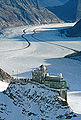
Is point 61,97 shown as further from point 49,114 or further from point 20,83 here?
point 20,83

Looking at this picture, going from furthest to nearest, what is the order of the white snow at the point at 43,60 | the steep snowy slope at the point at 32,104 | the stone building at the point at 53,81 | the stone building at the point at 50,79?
the white snow at the point at 43,60
the stone building at the point at 50,79
the stone building at the point at 53,81
the steep snowy slope at the point at 32,104

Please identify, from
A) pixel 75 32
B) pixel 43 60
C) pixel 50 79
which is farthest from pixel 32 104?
pixel 75 32

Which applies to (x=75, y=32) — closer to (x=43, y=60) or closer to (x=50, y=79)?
(x=43, y=60)

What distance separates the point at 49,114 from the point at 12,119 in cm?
306

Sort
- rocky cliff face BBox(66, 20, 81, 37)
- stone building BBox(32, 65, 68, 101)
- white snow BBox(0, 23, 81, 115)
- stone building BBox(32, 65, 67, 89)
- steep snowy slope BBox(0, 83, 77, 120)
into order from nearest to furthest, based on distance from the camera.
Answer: steep snowy slope BBox(0, 83, 77, 120) → stone building BBox(32, 65, 68, 101) → stone building BBox(32, 65, 67, 89) → white snow BBox(0, 23, 81, 115) → rocky cliff face BBox(66, 20, 81, 37)

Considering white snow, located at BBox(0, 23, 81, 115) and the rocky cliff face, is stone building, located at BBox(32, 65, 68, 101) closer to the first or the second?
white snow, located at BBox(0, 23, 81, 115)

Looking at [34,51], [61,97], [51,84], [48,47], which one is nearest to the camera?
[61,97]

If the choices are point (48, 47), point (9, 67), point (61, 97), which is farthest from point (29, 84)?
point (48, 47)

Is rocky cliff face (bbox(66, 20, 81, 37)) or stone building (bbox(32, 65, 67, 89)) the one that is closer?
stone building (bbox(32, 65, 67, 89))

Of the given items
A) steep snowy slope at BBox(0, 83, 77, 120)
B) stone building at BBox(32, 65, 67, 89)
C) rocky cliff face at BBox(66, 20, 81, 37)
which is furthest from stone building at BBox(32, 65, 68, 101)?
rocky cliff face at BBox(66, 20, 81, 37)

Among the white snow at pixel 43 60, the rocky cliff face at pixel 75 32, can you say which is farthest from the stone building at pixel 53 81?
the rocky cliff face at pixel 75 32

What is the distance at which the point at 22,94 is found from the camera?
30.0 meters

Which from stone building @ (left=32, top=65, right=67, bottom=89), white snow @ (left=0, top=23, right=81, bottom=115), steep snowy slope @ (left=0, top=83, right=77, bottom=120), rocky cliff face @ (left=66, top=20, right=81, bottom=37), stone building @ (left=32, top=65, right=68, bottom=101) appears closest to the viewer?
steep snowy slope @ (left=0, top=83, right=77, bottom=120)

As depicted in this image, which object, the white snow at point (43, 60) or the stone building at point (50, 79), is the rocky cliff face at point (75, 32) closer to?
the white snow at point (43, 60)
